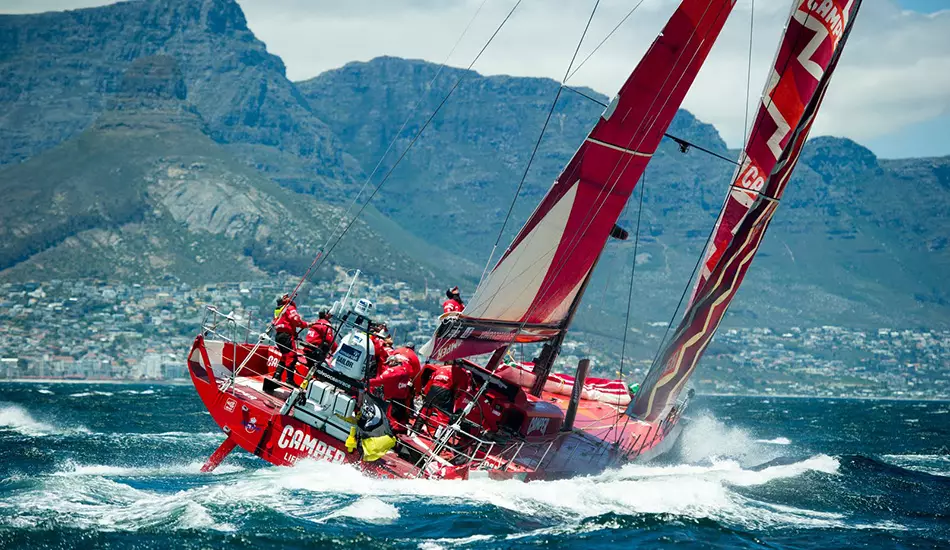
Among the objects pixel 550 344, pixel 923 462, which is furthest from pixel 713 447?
pixel 550 344

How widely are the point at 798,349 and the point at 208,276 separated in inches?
4277

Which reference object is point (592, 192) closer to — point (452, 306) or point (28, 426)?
point (452, 306)

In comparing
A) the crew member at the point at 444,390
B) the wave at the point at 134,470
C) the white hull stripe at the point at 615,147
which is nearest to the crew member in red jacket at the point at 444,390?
the crew member at the point at 444,390

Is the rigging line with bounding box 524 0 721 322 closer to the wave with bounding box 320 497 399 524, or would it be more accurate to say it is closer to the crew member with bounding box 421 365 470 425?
the crew member with bounding box 421 365 470 425

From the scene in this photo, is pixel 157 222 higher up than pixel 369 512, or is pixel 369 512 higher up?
pixel 369 512

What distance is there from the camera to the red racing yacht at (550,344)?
16.9 metres

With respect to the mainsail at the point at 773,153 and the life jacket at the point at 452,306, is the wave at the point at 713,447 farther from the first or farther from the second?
the life jacket at the point at 452,306

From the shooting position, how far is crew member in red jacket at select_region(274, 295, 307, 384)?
1911cm

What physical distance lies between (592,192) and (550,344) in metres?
3.25

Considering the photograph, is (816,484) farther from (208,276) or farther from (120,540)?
(208,276)

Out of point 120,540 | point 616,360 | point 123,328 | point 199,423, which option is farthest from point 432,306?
point 120,540

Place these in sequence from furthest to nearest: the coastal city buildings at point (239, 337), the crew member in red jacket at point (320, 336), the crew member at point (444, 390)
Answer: the coastal city buildings at point (239, 337), the crew member in red jacket at point (320, 336), the crew member at point (444, 390)

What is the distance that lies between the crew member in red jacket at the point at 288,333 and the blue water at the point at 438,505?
6.62 feet

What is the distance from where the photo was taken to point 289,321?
19297mm
